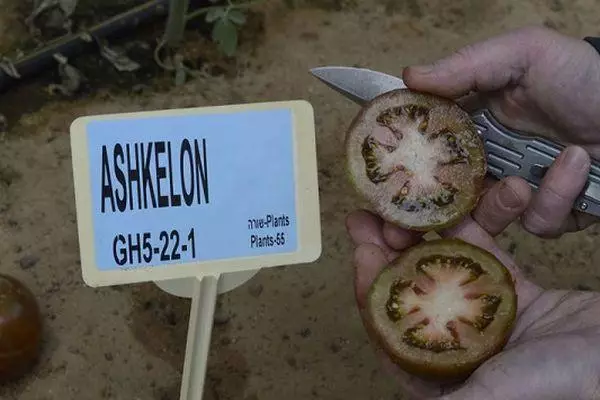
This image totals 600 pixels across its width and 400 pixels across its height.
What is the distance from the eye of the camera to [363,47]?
90.3 inches

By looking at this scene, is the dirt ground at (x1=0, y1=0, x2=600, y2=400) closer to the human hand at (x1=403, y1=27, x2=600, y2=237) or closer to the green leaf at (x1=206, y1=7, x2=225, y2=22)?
the green leaf at (x1=206, y1=7, x2=225, y2=22)

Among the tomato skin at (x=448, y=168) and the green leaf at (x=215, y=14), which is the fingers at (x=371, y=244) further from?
the green leaf at (x=215, y=14)

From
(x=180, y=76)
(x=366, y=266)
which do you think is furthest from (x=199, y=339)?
(x=180, y=76)

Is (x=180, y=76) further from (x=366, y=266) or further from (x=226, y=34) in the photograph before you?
(x=366, y=266)

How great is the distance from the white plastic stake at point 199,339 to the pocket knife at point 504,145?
456 mm

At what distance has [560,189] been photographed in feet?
4.99

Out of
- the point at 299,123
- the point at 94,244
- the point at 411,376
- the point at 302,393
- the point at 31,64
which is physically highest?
the point at 299,123

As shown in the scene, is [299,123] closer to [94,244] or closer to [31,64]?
[94,244]

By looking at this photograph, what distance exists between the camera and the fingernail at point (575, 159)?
1.50 metres

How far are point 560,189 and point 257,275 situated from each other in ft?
2.60

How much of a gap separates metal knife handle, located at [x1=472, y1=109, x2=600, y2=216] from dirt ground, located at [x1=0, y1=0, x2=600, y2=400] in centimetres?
58

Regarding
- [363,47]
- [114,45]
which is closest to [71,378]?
[114,45]

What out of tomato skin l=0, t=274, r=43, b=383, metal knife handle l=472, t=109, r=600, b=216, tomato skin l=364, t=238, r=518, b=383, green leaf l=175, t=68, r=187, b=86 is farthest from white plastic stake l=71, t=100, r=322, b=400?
green leaf l=175, t=68, r=187, b=86

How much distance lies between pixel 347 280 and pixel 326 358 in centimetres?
19
